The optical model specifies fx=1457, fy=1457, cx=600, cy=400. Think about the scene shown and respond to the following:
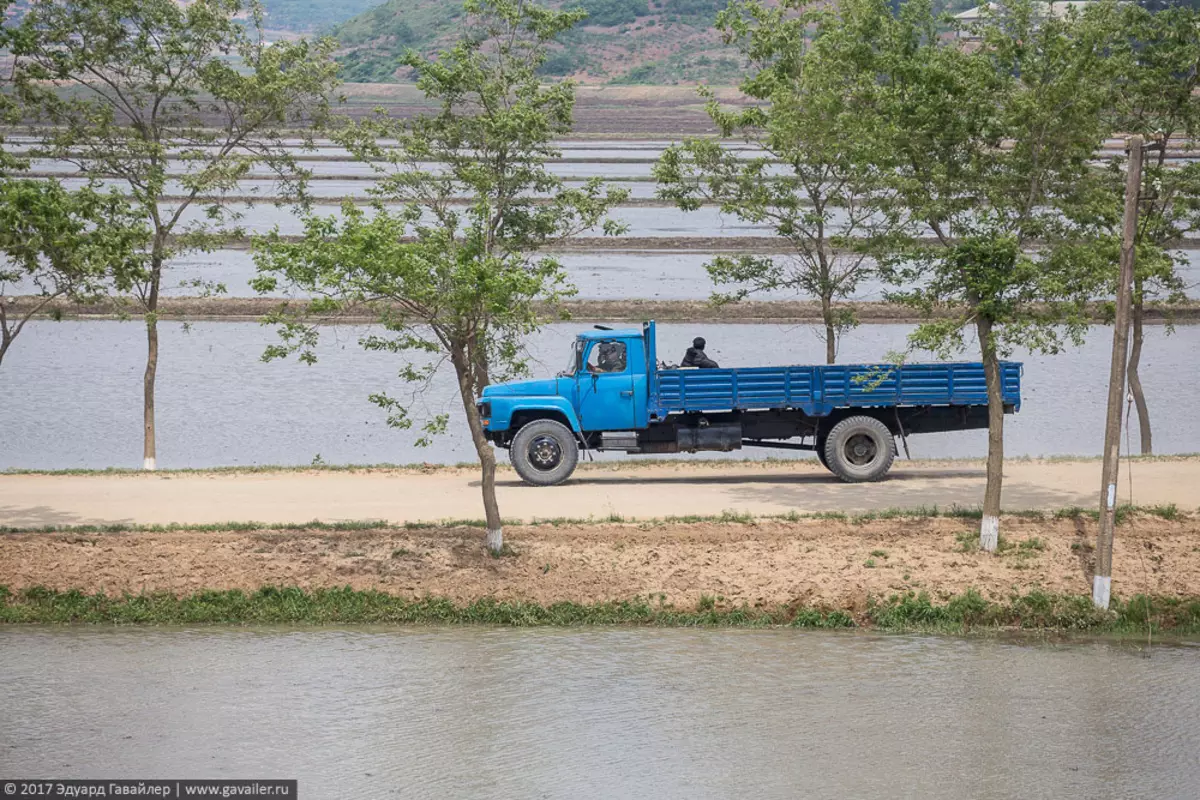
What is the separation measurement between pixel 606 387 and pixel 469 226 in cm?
348

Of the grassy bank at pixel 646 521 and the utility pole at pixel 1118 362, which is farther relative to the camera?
the grassy bank at pixel 646 521

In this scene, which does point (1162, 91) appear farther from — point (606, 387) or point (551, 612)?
point (551, 612)

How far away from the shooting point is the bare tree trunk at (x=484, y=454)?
1891cm

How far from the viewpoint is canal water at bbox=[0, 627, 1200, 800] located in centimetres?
1329

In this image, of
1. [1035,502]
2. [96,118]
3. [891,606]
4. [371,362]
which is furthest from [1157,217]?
[371,362]

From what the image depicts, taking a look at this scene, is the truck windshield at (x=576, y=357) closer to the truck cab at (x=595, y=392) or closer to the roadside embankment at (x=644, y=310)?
the truck cab at (x=595, y=392)

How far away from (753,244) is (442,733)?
135 feet

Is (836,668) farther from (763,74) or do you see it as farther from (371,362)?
(371,362)

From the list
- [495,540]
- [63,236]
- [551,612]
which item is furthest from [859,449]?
[63,236]

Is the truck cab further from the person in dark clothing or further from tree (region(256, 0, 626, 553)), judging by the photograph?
the person in dark clothing

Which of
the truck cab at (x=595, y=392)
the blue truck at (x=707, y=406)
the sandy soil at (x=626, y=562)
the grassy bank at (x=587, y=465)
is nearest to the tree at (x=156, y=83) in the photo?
the grassy bank at (x=587, y=465)

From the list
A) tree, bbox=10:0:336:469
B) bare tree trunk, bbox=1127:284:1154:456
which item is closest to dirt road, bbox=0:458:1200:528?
bare tree trunk, bbox=1127:284:1154:456

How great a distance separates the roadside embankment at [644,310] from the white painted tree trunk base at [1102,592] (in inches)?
924

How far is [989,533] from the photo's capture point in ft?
64.3
